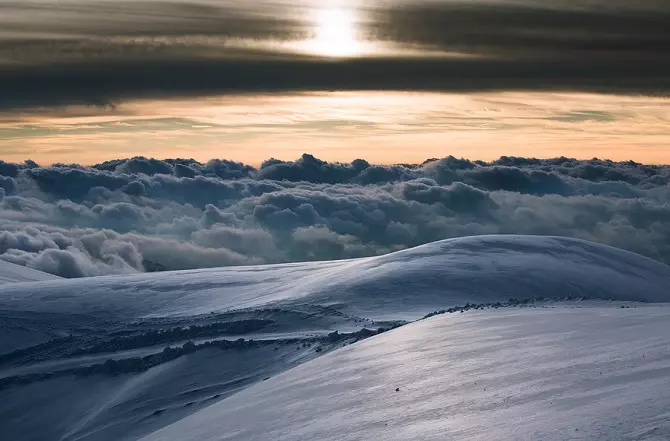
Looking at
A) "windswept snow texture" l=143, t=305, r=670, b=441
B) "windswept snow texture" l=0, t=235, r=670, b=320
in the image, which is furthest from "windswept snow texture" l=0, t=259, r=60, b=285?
"windswept snow texture" l=143, t=305, r=670, b=441

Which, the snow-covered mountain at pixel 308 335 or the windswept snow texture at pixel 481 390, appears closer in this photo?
the windswept snow texture at pixel 481 390

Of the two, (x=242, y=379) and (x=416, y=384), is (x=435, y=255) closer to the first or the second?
(x=242, y=379)

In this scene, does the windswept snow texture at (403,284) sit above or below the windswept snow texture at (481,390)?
above

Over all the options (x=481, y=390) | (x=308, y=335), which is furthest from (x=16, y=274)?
(x=481, y=390)

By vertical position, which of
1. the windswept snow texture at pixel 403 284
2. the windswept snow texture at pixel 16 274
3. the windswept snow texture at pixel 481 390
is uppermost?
the windswept snow texture at pixel 16 274

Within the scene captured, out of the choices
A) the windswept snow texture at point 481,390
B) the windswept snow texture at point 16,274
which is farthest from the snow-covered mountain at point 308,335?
the windswept snow texture at point 16,274

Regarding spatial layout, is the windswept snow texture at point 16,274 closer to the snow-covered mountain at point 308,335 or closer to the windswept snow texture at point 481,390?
the snow-covered mountain at point 308,335

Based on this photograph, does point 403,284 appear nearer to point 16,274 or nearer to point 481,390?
point 481,390
